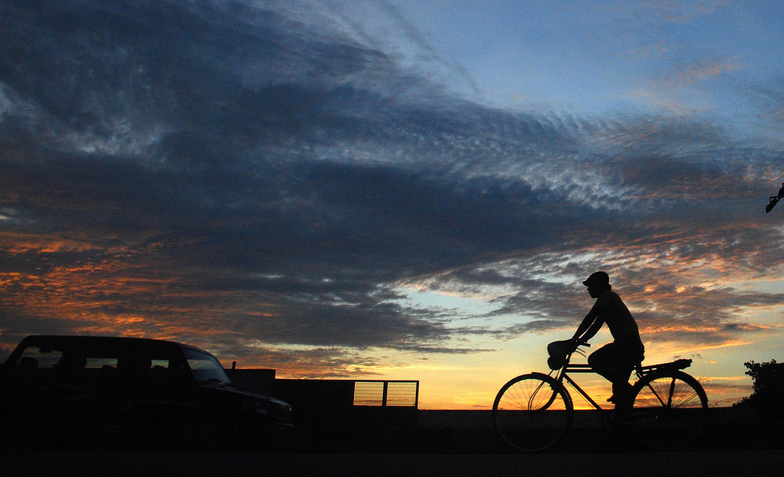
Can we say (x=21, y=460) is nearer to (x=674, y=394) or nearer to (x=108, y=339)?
(x=108, y=339)

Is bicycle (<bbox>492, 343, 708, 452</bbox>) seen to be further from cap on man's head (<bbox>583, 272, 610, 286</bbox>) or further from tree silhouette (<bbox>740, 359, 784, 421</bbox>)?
tree silhouette (<bbox>740, 359, 784, 421</bbox>)

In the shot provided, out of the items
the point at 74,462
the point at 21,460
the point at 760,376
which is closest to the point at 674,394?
the point at 74,462

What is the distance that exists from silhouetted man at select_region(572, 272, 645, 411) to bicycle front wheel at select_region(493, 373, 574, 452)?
20.7 inches

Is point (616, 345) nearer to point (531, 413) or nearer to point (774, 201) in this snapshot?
point (531, 413)

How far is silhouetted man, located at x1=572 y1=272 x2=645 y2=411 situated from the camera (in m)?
6.76

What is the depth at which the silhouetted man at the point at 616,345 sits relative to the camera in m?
6.76

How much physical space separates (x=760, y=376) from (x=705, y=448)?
126 ft

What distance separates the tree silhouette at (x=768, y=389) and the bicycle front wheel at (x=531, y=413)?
3254 centimetres

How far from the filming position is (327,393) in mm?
26859

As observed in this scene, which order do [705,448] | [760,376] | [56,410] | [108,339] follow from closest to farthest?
[705,448], [56,410], [108,339], [760,376]

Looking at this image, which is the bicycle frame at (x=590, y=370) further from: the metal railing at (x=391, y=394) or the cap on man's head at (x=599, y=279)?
the metal railing at (x=391, y=394)

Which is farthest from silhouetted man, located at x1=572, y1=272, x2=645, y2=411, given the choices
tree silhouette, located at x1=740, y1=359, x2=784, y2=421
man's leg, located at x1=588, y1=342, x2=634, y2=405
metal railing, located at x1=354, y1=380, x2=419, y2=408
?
tree silhouette, located at x1=740, y1=359, x2=784, y2=421

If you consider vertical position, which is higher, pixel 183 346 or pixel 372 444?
pixel 183 346

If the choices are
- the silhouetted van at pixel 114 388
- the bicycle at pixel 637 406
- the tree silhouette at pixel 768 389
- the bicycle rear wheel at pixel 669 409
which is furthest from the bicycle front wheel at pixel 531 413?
the tree silhouette at pixel 768 389
